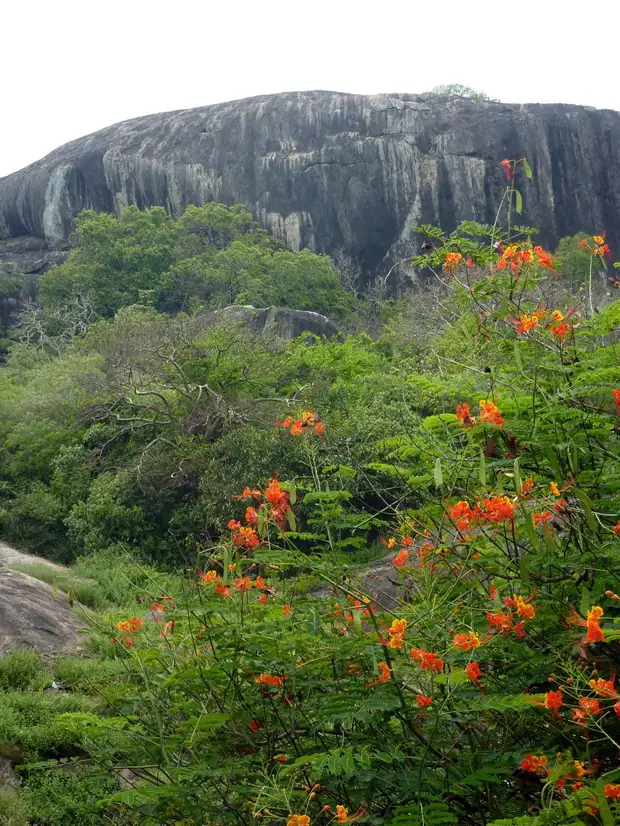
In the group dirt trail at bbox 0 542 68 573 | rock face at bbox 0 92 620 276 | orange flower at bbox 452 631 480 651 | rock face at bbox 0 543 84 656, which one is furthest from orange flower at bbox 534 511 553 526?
rock face at bbox 0 92 620 276

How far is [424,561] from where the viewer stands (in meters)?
2.61

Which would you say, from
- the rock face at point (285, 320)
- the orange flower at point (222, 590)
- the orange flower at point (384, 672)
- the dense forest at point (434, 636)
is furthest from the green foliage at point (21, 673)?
the rock face at point (285, 320)

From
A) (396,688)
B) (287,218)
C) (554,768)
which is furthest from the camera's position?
(287,218)

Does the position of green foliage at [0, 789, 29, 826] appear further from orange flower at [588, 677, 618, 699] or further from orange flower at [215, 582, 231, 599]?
orange flower at [588, 677, 618, 699]

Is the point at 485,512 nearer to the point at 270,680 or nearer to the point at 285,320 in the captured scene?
the point at 270,680

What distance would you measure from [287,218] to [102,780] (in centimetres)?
3413

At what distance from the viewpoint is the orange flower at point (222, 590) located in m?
2.83

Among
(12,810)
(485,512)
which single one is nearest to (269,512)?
→ (485,512)

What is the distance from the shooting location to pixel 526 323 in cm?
258

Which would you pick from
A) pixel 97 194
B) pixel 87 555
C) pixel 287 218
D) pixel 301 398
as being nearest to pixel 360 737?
pixel 87 555

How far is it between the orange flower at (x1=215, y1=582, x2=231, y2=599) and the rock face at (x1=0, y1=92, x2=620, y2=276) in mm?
31851

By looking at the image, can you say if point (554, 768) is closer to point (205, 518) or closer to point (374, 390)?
point (205, 518)

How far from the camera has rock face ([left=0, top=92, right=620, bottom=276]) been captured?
3422 cm

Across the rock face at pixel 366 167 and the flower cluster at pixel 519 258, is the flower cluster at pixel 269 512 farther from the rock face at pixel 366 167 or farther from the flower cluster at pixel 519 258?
the rock face at pixel 366 167
